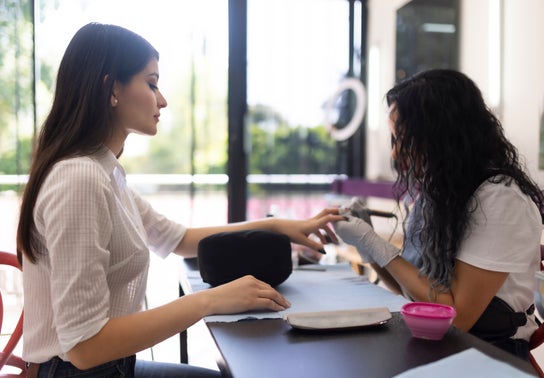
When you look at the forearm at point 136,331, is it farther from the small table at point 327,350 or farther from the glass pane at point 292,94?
the glass pane at point 292,94

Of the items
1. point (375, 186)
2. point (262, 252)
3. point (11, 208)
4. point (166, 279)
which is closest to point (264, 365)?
point (262, 252)

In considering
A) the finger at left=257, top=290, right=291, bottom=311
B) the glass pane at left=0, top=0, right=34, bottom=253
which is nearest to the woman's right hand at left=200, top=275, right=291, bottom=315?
the finger at left=257, top=290, right=291, bottom=311

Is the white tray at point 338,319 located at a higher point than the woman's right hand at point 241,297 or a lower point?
lower

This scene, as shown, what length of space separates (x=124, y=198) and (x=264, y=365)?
467 mm

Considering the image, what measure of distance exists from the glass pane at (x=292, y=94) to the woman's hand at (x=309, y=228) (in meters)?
1.99

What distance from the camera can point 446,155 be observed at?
1282mm

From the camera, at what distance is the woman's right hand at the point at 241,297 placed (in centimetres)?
97

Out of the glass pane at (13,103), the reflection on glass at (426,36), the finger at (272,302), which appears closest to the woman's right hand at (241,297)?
the finger at (272,302)

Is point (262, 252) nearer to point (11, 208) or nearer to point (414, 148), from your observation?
point (414, 148)

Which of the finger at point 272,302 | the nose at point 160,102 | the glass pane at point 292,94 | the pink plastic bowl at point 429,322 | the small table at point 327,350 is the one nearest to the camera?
the small table at point 327,350

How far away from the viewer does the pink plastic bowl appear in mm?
880

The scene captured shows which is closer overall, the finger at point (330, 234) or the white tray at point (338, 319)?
the white tray at point (338, 319)

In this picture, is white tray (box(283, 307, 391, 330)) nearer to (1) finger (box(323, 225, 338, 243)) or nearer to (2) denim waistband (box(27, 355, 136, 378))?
(2) denim waistband (box(27, 355, 136, 378))

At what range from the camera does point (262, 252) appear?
3.95 feet
